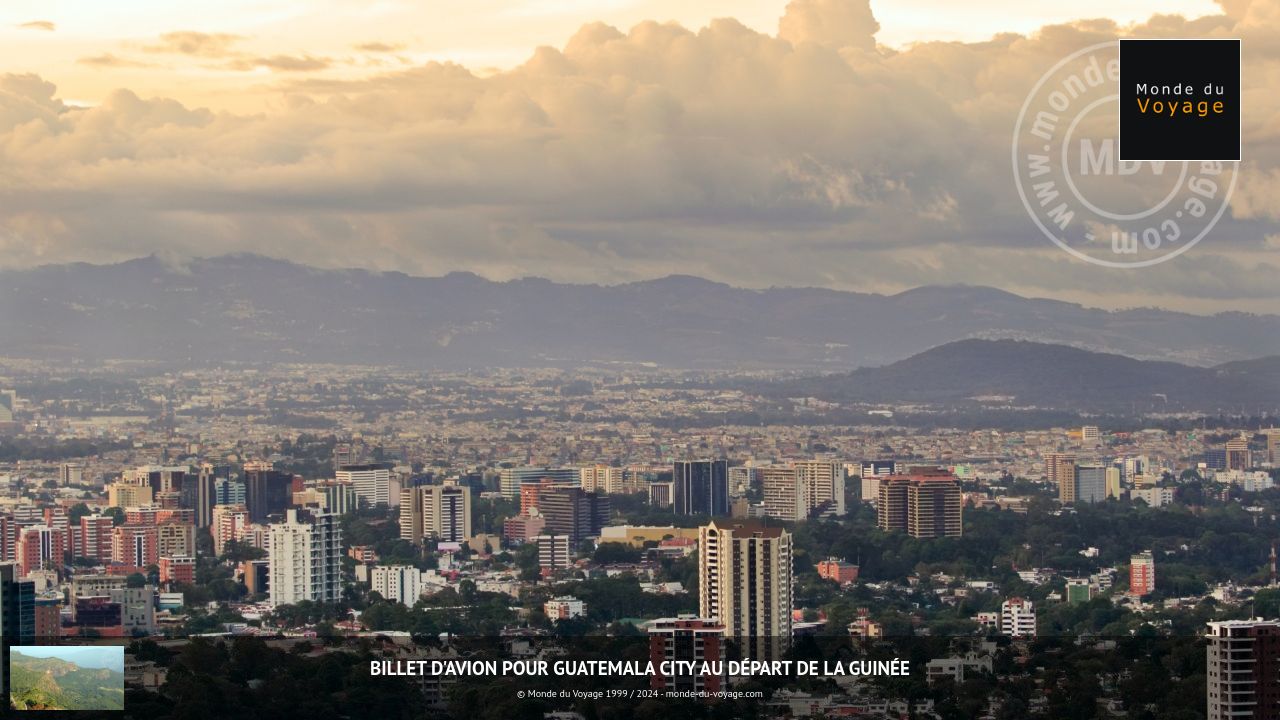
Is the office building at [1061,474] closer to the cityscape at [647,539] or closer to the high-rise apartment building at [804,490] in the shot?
the cityscape at [647,539]

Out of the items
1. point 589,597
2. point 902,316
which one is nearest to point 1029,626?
point 589,597

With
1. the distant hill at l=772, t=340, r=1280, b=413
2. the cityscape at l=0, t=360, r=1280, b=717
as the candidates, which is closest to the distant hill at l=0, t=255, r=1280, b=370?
the distant hill at l=772, t=340, r=1280, b=413

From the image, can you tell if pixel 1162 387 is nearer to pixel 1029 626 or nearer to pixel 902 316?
pixel 902 316

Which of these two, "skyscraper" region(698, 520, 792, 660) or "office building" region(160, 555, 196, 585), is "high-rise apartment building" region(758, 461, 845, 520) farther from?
"skyscraper" region(698, 520, 792, 660)

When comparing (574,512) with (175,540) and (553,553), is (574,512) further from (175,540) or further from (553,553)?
(175,540)

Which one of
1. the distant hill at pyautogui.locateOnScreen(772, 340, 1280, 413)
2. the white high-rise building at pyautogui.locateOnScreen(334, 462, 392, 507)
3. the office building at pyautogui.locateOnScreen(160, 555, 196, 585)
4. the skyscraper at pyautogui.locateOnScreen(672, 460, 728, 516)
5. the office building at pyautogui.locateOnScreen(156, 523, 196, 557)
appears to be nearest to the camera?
the office building at pyautogui.locateOnScreen(160, 555, 196, 585)

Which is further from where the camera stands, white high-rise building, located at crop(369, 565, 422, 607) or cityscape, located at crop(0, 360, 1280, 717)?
white high-rise building, located at crop(369, 565, 422, 607)

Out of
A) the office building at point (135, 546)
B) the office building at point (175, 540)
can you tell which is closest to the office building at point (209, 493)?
the office building at point (175, 540)
